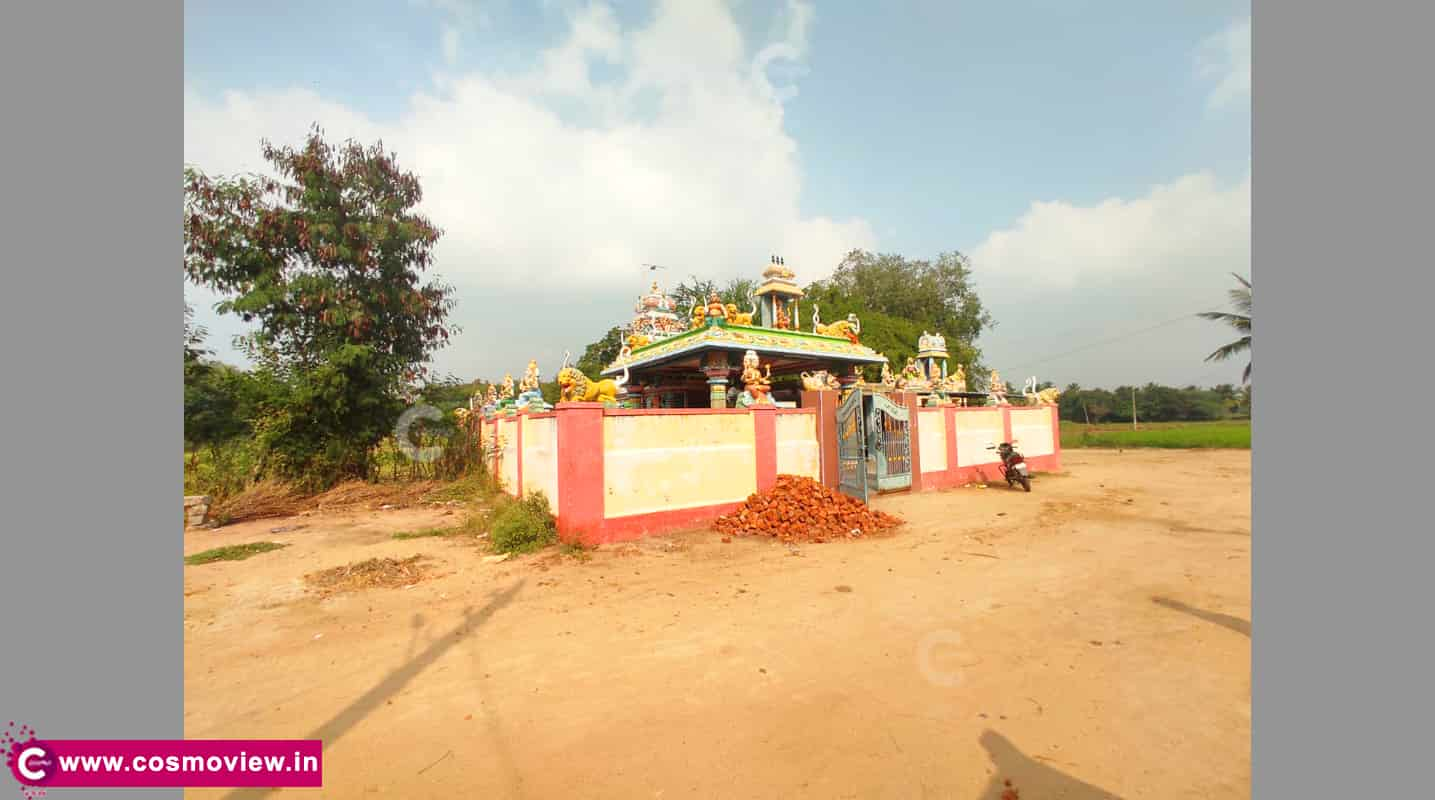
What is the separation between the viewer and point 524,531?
6348 mm

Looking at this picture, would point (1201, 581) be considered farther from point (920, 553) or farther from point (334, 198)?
point (334, 198)

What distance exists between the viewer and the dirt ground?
225cm

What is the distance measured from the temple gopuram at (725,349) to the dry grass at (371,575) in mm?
4875

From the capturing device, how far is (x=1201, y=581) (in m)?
4.76

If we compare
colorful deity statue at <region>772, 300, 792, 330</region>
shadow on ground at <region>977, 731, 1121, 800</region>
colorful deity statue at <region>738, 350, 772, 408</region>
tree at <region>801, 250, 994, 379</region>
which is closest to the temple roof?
colorful deity statue at <region>772, 300, 792, 330</region>

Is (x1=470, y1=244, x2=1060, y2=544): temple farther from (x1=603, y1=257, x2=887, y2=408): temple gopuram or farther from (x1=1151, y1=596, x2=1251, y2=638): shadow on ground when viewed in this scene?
(x1=1151, y1=596, x2=1251, y2=638): shadow on ground

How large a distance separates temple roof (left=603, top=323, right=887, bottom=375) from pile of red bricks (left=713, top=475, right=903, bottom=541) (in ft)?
10.5

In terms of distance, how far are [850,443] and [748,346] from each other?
8.56ft

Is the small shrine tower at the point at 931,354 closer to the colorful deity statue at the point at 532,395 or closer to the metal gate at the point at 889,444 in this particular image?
the metal gate at the point at 889,444

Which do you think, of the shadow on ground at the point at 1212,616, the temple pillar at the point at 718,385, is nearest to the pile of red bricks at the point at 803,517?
the temple pillar at the point at 718,385

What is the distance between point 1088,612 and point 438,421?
14.1 meters

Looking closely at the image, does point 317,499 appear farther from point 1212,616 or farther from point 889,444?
point 1212,616

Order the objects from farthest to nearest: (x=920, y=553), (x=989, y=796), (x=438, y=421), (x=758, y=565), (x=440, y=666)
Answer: (x=438, y=421), (x=920, y=553), (x=758, y=565), (x=440, y=666), (x=989, y=796)

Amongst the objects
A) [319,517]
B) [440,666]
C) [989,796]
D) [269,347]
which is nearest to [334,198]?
[269,347]
